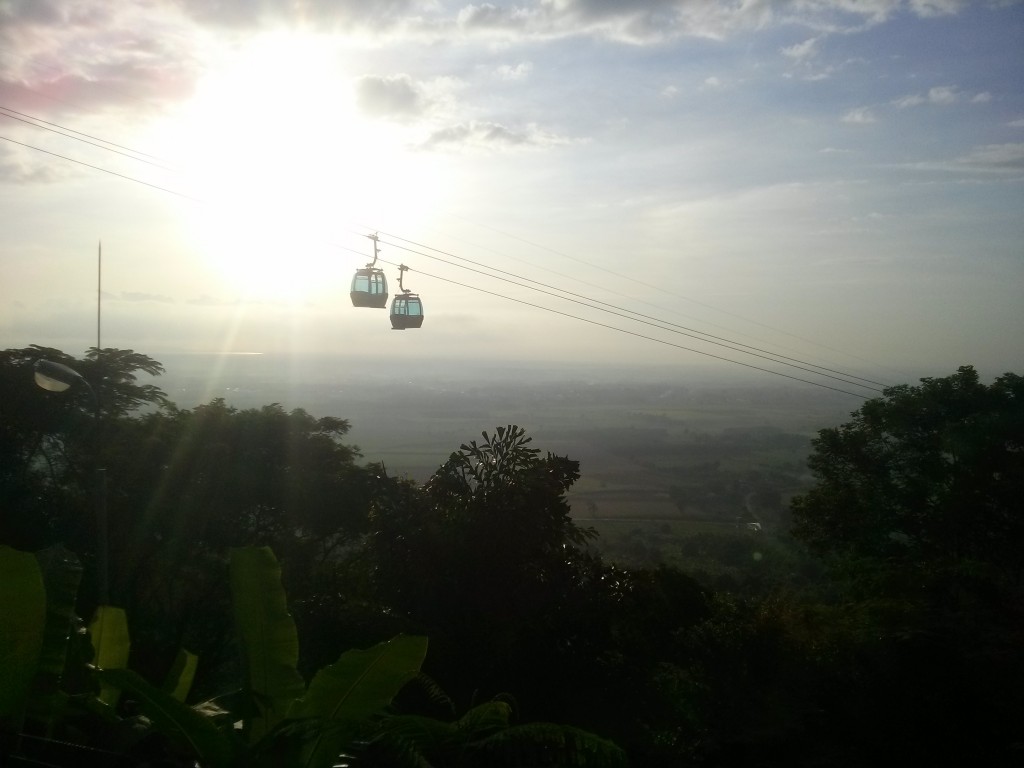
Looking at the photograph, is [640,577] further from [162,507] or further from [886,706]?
[162,507]

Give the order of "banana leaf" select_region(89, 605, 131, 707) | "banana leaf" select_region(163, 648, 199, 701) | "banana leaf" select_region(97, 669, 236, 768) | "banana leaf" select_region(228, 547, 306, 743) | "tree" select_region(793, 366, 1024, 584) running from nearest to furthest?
"banana leaf" select_region(97, 669, 236, 768) < "banana leaf" select_region(228, 547, 306, 743) < "banana leaf" select_region(163, 648, 199, 701) < "banana leaf" select_region(89, 605, 131, 707) < "tree" select_region(793, 366, 1024, 584)

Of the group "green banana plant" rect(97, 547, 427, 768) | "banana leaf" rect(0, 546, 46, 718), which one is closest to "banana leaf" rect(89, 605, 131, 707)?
"green banana plant" rect(97, 547, 427, 768)

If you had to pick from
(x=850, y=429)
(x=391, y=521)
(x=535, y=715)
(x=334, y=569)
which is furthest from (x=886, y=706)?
(x=850, y=429)

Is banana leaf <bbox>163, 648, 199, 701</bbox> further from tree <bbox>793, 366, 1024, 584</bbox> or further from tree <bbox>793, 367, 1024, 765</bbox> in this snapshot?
tree <bbox>793, 366, 1024, 584</bbox>

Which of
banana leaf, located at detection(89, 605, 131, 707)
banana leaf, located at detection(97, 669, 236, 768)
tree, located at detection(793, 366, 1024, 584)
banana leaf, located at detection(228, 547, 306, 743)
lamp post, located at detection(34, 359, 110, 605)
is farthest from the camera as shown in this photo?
tree, located at detection(793, 366, 1024, 584)

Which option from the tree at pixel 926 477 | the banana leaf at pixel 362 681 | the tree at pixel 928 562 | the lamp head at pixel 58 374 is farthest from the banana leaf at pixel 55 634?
the tree at pixel 926 477
